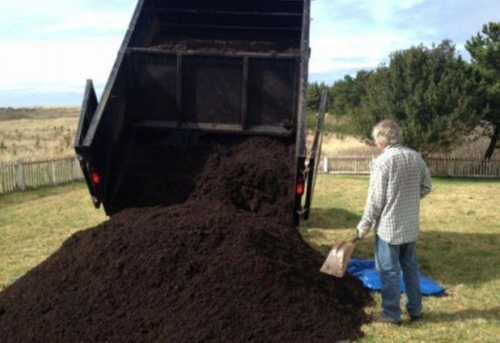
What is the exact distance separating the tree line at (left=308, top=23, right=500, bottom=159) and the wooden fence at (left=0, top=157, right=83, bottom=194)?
39.5 ft

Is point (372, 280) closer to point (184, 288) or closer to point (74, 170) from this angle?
point (184, 288)

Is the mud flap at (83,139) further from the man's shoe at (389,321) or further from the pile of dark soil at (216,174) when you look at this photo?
the man's shoe at (389,321)

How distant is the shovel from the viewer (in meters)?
4.84

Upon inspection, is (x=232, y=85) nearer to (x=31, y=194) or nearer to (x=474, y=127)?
(x=31, y=194)

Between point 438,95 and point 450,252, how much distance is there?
805 inches

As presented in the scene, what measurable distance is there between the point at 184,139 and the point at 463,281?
3744 millimetres

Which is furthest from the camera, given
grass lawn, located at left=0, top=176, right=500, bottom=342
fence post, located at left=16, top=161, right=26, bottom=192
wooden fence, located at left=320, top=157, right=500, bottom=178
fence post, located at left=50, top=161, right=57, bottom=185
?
wooden fence, located at left=320, top=157, right=500, bottom=178

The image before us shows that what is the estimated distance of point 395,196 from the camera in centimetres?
477

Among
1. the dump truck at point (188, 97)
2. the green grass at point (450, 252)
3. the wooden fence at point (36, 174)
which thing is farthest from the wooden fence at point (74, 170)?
the dump truck at point (188, 97)

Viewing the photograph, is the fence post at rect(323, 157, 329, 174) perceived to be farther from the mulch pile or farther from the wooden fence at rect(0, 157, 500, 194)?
the mulch pile

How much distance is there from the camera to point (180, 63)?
6.43 meters

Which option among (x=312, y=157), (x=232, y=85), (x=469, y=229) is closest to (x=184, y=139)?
(x=232, y=85)

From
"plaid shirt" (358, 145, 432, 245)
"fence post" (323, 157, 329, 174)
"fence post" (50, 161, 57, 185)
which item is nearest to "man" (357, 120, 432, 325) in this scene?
"plaid shirt" (358, 145, 432, 245)

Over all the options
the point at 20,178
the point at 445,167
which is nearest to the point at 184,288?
the point at 20,178
